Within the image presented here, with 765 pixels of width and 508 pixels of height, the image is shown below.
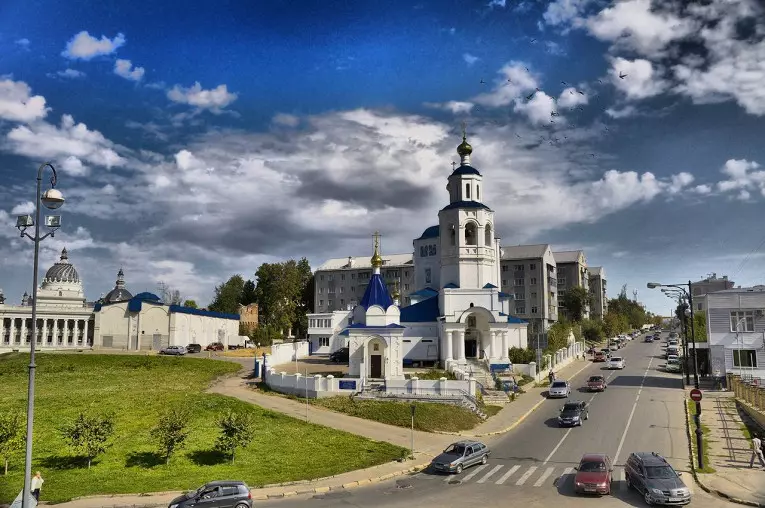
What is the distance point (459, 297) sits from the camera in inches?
2176

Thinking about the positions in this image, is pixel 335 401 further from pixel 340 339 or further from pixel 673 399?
pixel 340 339

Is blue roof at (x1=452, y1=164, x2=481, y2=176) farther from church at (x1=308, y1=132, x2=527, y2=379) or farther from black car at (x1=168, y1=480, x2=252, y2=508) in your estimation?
A: black car at (x1=168, y1=480, x2=252, y2=508)

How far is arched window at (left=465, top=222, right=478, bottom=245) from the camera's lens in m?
58.3

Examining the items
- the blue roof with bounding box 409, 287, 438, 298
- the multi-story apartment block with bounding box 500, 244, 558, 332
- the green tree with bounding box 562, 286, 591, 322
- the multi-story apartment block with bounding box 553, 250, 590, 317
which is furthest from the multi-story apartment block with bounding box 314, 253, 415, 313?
the blue roof with bounding box 409, 287, 438, 298

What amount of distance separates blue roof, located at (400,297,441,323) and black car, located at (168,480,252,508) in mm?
38747

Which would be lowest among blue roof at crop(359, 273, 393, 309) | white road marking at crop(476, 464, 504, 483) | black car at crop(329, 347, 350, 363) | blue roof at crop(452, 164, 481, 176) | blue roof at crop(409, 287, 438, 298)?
white road marking at crop(476, 464, 504, 483)

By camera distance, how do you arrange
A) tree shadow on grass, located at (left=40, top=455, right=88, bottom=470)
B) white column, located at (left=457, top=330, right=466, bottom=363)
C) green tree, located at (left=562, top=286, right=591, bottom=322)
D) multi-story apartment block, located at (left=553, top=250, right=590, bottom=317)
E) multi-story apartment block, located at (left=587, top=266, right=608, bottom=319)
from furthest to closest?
multi-story apartment block, located at (left=587, top=266, right=608, bottom=319) → multi-story apartment block, located at (left=553, top=250, right=590, bottom=317) → green tree, located at (left=562, top=286, right=591, bottom=322) → white column, located at (left=457, top=330, right=466, bottom=363) → tree shadow on grass, located at (left=40, top=455, right=88, bottom=470)

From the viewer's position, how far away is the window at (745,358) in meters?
48.1

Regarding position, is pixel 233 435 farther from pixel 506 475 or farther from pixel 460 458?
pixel 506 475

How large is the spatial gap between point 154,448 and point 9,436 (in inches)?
234

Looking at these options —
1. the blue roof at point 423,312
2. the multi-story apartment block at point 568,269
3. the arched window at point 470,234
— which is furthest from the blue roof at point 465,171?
the multi-story apartment block at point 568,269

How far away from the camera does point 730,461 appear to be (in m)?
24.9

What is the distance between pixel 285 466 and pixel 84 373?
3546 cm

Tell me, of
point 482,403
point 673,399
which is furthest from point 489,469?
point 673,399
